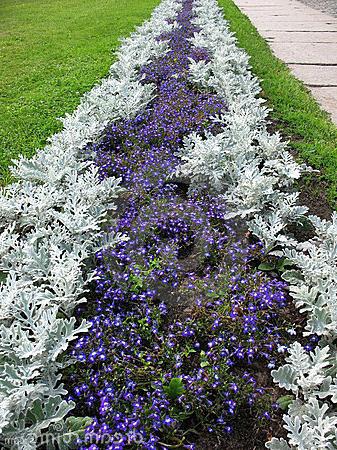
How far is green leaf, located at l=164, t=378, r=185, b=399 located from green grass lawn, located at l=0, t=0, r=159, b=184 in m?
2.73

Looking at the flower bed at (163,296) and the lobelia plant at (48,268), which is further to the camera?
the flower bed at (163,296)

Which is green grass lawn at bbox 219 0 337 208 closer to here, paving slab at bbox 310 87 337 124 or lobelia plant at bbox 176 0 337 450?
paving slab at bbox 310 87 337 124

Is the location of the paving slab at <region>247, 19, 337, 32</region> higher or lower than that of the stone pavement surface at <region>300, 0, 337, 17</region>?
lower

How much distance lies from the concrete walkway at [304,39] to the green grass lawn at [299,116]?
23cm

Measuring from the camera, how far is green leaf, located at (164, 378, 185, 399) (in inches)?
85.0

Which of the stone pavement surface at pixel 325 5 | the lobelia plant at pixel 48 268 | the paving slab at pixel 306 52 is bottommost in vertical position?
the lobelia plant at pixel 48 268

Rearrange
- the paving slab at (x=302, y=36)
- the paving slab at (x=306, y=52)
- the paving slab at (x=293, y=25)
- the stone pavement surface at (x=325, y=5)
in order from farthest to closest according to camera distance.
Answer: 1. the stone pavement surface at (x=325, y=5)
2. the paving slab at (x=293, y=25)
3. the paving slab at (x=302, y=36)
4. the paving slab at (x=306, y=52)

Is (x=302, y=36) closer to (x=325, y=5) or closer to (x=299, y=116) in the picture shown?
(x=325, y=5)

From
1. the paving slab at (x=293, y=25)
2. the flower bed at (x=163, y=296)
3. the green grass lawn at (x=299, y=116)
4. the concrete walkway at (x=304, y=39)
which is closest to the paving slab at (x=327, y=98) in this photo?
the concrete walkway at (x=304, y=39)

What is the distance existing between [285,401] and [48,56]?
7.56 m

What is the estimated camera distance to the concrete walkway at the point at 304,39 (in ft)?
21.6

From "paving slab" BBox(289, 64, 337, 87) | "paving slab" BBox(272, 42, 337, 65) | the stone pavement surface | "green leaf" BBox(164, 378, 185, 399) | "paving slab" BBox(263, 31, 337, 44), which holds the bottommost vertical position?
"green leaf" BBox(164, 378, 185, 399)

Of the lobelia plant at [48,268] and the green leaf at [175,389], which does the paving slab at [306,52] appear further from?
the green leaf at [175,389]

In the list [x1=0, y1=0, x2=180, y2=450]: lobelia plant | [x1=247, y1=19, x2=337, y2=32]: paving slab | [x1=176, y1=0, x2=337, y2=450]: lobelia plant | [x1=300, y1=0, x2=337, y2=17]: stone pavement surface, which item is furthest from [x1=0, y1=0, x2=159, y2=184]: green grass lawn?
[x1=300, y1=0, x2=337, y2=17]: stone pavement surface
